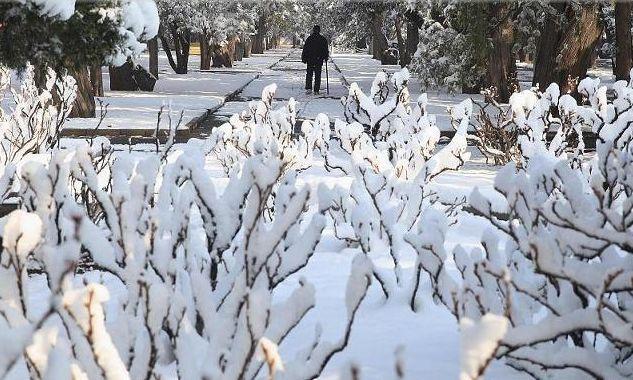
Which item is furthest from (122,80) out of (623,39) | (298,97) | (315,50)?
(623,39)

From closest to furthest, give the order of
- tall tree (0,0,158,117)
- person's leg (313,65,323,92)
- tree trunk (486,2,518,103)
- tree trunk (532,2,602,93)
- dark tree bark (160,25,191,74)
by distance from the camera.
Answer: tall tree (0,0,158,117)
tree trunk (532,2,602,93)
tree trunk (486,2,518,103)
person's leg (313,65,323,92)
dark tree bark (160,25,191,74)

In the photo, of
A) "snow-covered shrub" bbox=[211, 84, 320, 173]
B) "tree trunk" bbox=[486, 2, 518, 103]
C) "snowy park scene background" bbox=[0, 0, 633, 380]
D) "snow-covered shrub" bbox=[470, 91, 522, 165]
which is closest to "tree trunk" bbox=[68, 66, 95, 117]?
"snowy park scene background" bbox=[0, 0, 633, 380]

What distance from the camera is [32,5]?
509 cm

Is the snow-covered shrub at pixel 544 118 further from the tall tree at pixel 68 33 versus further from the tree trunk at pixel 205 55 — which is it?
the tree trunk at pixel 205 55

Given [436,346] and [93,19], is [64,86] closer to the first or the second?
[93,19]

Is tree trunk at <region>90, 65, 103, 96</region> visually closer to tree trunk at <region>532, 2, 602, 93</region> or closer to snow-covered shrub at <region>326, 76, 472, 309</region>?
tree trunk at <region>532, 2, 602, 93</region>

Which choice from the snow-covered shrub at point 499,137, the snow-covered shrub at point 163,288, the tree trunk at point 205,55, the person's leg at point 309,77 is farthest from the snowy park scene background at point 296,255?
the tree trunk at point 205,55

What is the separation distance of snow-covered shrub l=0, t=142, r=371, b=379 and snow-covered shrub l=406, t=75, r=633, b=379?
47 cm

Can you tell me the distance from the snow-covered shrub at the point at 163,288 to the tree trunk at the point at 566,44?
1161 centimetres

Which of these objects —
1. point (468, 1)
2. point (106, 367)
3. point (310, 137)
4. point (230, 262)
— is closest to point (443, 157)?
point (310, 137)

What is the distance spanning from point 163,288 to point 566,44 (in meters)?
13.1

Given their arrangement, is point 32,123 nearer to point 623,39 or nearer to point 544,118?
point 544,118

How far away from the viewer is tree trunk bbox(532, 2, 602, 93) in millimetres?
14023

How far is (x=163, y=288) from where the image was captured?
2176 millimetres
